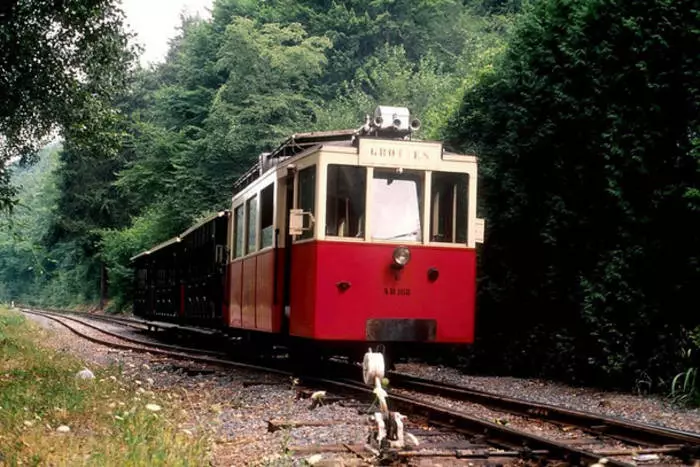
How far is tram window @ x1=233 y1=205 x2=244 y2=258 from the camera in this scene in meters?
13.3

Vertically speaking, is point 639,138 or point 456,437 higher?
point 639,138

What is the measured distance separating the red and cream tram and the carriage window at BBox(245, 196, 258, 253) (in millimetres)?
1274

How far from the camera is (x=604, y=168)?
11164 millimetres

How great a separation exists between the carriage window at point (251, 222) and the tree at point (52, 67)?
389 cm

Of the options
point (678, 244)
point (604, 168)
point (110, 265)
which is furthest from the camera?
point (110, 265)

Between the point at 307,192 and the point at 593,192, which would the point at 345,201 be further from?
the point at 593,192

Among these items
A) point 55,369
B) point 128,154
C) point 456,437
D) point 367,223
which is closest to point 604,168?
point 367,223

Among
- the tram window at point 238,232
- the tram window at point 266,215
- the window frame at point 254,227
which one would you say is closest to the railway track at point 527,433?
the tram window at point 266,215

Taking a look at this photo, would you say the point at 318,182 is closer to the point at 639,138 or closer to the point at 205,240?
the point at 639,138

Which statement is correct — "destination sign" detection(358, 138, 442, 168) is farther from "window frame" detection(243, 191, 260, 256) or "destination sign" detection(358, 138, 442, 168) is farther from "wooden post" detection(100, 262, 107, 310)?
"wooden post" detection(100, 262, 107, 310)

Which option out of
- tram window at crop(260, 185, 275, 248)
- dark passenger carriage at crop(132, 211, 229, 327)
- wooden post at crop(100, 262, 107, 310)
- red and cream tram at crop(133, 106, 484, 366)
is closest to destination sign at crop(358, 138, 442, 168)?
red and cream tram at crop(133, 106, 484, 366)

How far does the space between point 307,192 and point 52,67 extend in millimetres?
7717

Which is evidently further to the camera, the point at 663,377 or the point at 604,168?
the point at 604,168

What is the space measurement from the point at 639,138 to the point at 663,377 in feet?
Result: 9.36
